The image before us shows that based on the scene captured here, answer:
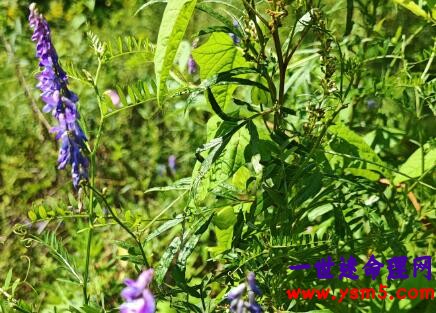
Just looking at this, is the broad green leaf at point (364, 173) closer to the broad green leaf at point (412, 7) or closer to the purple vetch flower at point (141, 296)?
the broad green leaf at point (412, 7)

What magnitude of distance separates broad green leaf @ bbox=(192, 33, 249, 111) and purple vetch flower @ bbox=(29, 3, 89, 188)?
210 millimetres

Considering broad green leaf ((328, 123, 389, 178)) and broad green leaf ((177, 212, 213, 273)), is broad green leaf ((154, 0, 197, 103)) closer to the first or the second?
broad green leaf ((177, 212, 213, 273))

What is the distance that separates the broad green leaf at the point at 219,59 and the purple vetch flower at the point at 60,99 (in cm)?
21

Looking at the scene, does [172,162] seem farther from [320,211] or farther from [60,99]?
[60,99]

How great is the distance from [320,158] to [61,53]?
182 centimetres

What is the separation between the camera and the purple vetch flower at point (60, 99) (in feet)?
3.26

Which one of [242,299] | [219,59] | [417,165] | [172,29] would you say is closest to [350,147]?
[417,165]

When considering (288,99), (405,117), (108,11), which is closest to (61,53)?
(108,11)

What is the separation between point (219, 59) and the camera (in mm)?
1096

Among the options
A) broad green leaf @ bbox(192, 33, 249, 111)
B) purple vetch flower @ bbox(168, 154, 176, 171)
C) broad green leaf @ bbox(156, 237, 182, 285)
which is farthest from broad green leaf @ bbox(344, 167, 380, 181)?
purple vetch flower @ bbox(168, 154, 176, 171)

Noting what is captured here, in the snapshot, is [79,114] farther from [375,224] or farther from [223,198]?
[375,224]

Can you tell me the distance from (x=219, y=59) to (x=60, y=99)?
10.3 inches

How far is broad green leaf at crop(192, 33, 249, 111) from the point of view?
1.08 meters

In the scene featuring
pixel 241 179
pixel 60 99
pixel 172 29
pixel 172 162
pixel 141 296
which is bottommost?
pixel 172 162
